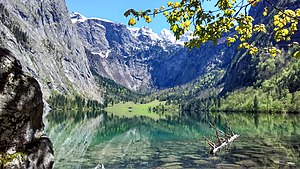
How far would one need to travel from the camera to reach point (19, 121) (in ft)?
44.3

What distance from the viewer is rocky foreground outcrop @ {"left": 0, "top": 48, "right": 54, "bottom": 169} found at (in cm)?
1278

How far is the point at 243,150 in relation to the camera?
170ft

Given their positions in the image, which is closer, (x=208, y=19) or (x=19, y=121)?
(x=208, y=19)

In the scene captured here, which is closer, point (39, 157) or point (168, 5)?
point (168, 5)

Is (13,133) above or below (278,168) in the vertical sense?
above

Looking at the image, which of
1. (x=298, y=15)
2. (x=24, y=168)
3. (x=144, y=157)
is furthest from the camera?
(x=144, y=157)

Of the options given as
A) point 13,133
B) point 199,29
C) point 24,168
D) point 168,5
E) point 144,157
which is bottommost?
point 144,157

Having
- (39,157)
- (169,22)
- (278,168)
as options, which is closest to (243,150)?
(278,168)

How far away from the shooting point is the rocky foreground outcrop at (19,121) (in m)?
12.8

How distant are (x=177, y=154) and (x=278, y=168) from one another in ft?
61.6

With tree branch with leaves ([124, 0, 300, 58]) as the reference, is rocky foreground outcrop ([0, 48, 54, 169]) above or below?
below

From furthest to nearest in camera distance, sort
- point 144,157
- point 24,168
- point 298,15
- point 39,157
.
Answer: point 144,157, point 39,157, point 24,168, point 298,15

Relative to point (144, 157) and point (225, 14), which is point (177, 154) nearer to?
point (144, 157)

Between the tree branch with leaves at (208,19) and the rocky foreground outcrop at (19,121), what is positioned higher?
the tree branch with leaves at (208,19)
